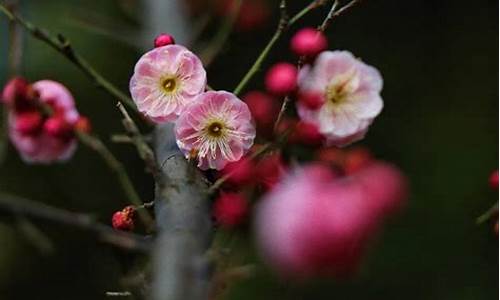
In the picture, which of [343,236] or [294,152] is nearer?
[343,236]

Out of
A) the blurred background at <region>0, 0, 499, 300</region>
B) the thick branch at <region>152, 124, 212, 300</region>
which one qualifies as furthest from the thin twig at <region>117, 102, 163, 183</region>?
the blurred background at <region>0, 0, 499, 300</region>

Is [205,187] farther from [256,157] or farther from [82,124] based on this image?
[82,124]

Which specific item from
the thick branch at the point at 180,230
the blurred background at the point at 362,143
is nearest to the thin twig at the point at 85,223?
the thick branch at the point at 180,230

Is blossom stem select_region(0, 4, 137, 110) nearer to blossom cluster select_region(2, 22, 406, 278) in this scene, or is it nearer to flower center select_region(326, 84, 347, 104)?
blossom cluster select_region(2, 22, 406, 278)

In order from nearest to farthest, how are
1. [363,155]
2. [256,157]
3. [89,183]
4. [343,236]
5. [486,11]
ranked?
[343,236]
[363,155]
[256,157]
[89,183]
[486,11]

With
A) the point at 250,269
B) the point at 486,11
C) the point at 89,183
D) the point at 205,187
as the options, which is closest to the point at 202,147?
the point at 205,187

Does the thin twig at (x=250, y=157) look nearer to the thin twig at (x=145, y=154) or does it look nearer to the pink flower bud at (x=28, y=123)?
the thin twig at (x=145, y=154)
